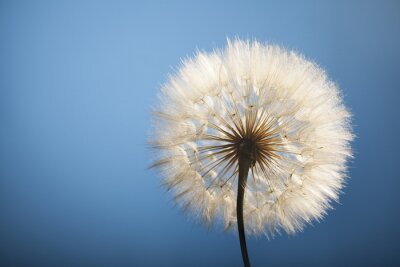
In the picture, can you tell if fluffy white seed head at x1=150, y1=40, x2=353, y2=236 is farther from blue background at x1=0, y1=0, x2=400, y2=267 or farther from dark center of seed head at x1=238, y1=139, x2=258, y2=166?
blue background at x1=0, y1=0, x2=400, y2=267

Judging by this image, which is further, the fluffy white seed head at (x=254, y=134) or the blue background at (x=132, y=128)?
the blue background at (x=132, y=128)

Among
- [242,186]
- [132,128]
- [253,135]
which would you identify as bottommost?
[242,186]

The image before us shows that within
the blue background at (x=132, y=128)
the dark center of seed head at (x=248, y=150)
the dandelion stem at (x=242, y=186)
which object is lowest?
the dandelion stem at (x=242, y=186)

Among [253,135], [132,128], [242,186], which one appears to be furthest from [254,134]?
[132,128]

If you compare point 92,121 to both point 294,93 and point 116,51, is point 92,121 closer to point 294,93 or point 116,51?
point 116,51

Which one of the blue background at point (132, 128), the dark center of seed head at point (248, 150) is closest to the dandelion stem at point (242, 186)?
the dark center of seed head at point (248, 150)

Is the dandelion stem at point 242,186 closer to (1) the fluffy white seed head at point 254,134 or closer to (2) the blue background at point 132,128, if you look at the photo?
(1) the fluffy white seed head at point 254,134

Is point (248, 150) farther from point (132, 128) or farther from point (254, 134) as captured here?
point (132, 128)
